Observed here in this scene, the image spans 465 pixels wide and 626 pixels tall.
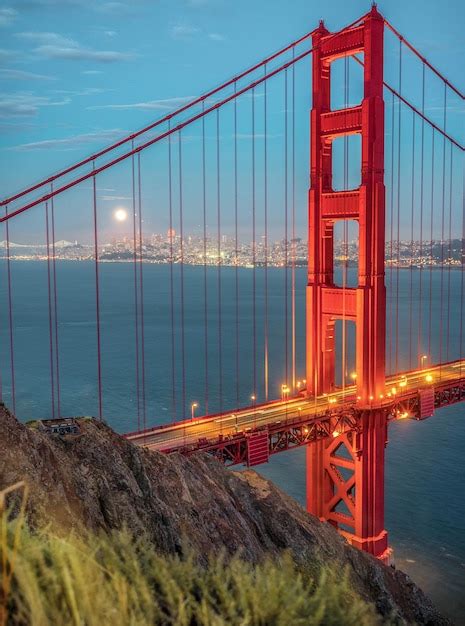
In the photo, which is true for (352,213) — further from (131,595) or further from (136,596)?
(136,596)

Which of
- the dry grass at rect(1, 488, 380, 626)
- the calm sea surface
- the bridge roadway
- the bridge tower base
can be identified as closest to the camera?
the dry grass at rect(1, 488, 380, 626)

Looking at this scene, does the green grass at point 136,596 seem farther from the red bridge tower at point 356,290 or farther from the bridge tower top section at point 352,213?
the bridge tower top section at point 352,213

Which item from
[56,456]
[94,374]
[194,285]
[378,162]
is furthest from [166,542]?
[194,285]

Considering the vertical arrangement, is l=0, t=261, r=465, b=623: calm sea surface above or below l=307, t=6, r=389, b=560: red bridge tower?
below

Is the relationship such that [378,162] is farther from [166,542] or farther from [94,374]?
[94,374]

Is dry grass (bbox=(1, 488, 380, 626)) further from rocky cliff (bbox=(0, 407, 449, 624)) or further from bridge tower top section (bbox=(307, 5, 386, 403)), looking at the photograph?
bridge tower top section (bbox=(307, 5, 386, 403))

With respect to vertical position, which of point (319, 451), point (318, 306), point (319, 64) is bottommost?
point (319, 451)

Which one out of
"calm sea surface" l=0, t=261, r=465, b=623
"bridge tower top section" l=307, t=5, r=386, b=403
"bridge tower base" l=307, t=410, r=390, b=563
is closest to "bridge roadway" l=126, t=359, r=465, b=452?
"bridge tower top section" l=307, t=5, r=386, b=403
